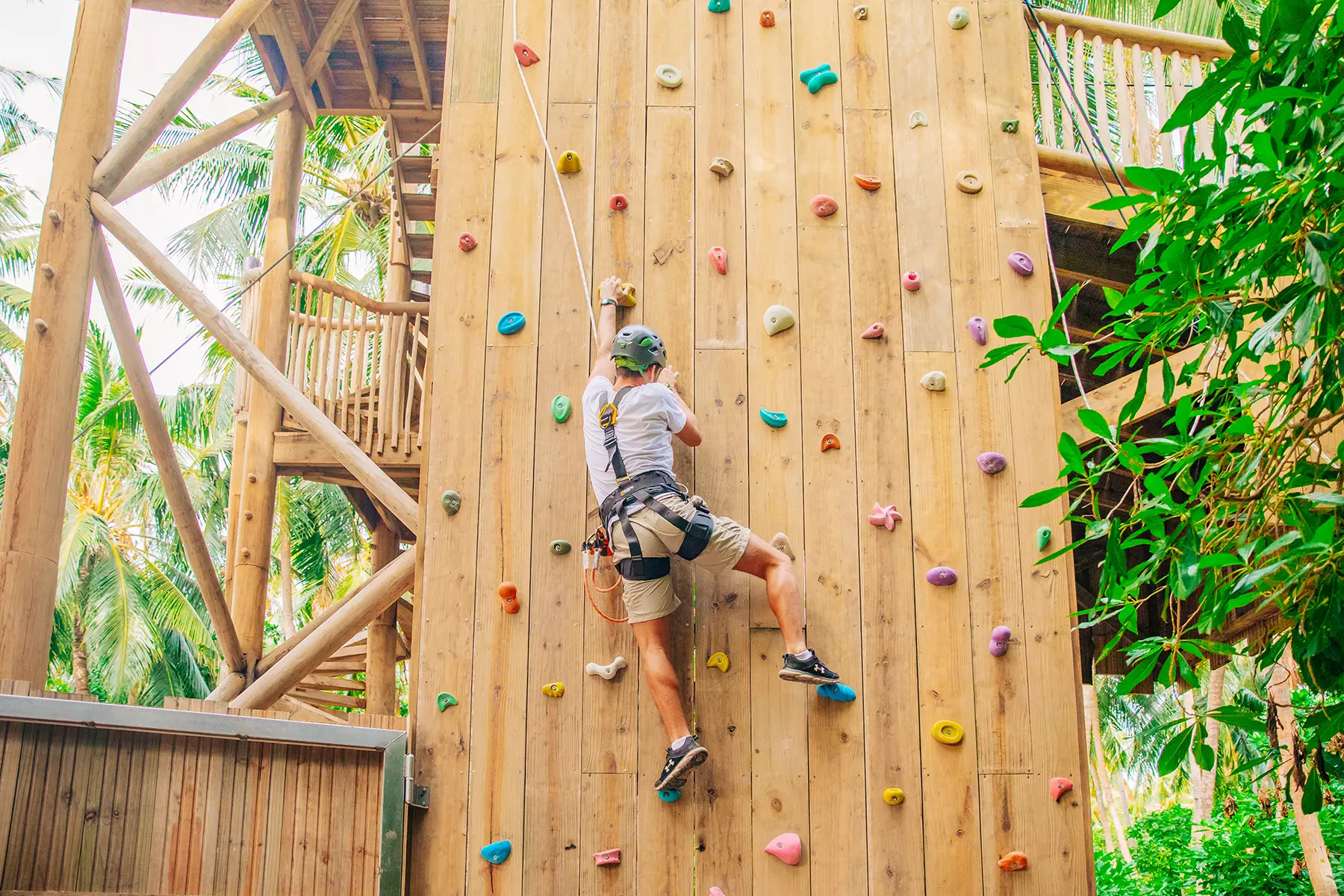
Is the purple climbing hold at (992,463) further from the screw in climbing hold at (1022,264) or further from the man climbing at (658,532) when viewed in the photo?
the man climbing at (658,532)

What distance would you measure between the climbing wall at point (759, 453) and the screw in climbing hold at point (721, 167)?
0.12 ft

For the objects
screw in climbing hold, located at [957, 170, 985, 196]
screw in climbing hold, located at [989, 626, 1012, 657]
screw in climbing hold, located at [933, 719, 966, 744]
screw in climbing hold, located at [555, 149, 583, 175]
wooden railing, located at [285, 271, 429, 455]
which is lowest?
screw in climbing hold, located at [933, 719, 966, 744]

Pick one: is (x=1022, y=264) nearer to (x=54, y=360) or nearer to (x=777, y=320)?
(x=777, y=320)

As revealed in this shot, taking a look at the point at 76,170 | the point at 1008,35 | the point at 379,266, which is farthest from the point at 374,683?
the point at 379,266

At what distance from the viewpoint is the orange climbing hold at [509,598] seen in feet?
14.9

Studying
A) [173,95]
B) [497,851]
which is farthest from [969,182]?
[173,95]

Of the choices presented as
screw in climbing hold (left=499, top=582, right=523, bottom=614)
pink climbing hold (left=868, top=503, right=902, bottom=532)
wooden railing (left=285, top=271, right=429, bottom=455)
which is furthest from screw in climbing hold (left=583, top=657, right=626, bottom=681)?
wooden railing (left=285, top=271, right=429, bottom=455)

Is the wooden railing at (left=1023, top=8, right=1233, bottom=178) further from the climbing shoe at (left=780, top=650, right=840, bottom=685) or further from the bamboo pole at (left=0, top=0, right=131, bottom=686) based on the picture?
the bamboo pole at (left=0, top=0, right=131, bottom=686)

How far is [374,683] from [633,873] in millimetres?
6676

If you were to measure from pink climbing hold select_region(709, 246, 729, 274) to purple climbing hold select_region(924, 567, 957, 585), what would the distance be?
161cm

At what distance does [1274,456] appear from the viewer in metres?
2.71

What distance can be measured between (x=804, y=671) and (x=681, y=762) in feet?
1.88

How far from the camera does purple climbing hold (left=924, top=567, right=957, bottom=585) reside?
15.0ft

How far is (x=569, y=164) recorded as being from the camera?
5.04 m
